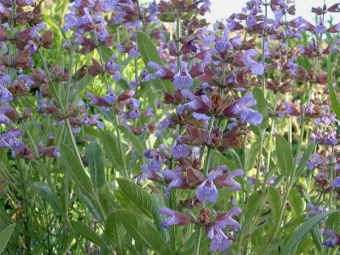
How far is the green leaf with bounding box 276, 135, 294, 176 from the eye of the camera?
1905 millimetres

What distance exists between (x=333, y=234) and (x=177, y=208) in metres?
0.47

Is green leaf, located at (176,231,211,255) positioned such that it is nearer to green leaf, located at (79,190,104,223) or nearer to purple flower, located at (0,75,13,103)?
→ green leaf, located at (79,190,104,223)

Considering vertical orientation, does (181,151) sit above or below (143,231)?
above

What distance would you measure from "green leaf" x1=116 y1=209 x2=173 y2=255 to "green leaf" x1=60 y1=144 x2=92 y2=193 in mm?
292

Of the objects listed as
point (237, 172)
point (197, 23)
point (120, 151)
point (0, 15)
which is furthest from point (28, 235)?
point (237, 172)

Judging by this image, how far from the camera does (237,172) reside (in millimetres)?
1363

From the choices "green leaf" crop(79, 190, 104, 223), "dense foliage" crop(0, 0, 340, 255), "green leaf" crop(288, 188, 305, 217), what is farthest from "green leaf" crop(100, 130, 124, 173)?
"green leaf" crop(288, 188, 305, 217)

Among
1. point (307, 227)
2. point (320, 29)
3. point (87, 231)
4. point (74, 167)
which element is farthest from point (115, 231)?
point (320, 29)

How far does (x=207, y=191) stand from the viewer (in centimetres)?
128

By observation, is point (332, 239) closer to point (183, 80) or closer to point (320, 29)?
point (183, 80)

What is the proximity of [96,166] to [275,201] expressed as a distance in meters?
0.56

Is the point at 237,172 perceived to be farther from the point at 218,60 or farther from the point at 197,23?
the point at 197,23

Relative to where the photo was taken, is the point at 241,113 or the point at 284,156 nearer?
the point at 241,113

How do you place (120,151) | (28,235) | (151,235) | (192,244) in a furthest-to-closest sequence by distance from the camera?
(28,235), (120,151), (192,244), (151,235)
